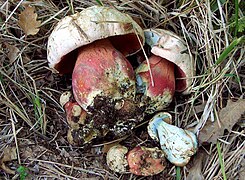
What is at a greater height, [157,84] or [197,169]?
[157,84]

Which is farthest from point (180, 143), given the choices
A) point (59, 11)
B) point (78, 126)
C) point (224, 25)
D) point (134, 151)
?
point (59, 11)

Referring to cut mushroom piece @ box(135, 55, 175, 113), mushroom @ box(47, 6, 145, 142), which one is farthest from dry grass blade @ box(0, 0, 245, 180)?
mushroom @ box(47, 6, 145, 142)

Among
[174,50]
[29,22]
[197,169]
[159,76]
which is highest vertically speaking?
[29,22]

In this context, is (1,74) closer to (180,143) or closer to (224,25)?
(180,143)

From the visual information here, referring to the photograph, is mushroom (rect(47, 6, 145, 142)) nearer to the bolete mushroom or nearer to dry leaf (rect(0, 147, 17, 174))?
the bolete mushroom

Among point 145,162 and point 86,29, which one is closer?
point 86,29

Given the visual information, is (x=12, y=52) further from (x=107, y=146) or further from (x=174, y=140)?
(x=174, y=140)

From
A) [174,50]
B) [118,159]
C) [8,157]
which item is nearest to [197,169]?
[118,159]
